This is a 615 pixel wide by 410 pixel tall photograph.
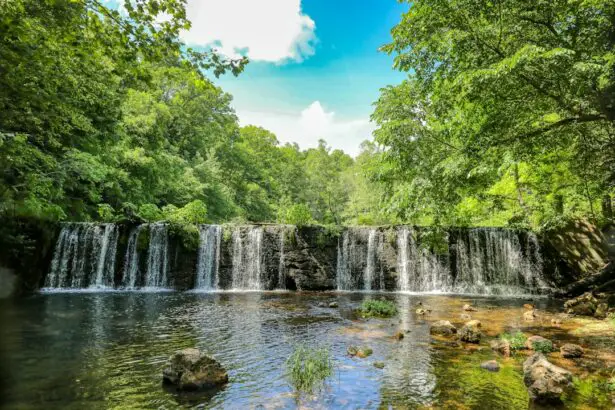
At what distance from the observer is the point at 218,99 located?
37.8 m

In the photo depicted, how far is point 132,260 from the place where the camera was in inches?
757

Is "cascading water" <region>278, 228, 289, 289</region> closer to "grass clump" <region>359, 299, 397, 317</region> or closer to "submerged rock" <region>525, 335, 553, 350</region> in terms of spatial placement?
"grass clump" <region>359, 299, 397, 317</region>

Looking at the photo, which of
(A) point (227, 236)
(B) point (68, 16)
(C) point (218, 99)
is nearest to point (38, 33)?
(B) point (68, 16)

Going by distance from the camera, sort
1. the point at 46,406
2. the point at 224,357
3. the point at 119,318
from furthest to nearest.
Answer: the point at 119,318
the point at 224,357
the point at 46,406

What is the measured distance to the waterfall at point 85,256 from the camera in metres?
18.1

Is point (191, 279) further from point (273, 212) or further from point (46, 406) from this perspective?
point (273, 212)

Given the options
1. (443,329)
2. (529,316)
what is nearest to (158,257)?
(443,329)

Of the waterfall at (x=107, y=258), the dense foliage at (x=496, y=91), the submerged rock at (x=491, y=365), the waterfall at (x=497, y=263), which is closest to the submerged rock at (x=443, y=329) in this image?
the submerged rock at (x=491, y=365)

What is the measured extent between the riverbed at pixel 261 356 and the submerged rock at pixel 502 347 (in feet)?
0.61

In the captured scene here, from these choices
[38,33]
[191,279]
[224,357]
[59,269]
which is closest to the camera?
[38,33]

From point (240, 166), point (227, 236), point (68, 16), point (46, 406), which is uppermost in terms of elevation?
point (240, 166)

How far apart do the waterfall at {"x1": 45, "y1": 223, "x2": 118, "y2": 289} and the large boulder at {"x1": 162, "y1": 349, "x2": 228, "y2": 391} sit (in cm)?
1457

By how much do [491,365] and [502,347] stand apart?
122cm

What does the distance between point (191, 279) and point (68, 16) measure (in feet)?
52.6
